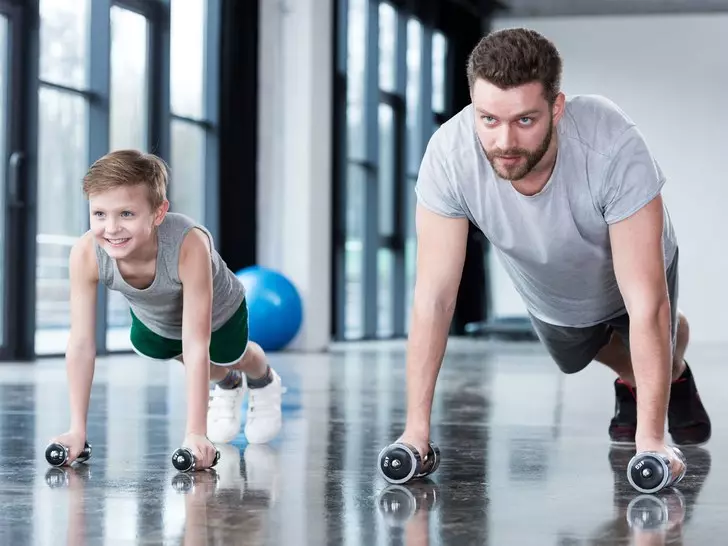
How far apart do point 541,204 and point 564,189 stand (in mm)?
47

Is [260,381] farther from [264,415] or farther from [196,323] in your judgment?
[196,323]

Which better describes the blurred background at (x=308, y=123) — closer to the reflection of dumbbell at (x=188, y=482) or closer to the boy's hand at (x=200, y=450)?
the boy's hand at (x=200, y=450)

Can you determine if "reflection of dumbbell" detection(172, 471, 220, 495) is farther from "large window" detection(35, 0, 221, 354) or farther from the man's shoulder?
"large window" detection(35, 0, 221, 354)

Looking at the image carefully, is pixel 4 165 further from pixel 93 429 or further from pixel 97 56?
pixel 93 429

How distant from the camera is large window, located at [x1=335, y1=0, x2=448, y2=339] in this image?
927 centimetres

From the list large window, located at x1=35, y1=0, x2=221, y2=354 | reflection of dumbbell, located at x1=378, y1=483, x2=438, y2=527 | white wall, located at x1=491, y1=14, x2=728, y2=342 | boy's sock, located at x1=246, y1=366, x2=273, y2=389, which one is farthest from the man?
white wall, located at x1=491, y1=14, x2=728, y2=342

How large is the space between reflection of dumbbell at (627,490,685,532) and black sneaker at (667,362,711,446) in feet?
2.22

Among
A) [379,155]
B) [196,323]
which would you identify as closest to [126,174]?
[196,323]

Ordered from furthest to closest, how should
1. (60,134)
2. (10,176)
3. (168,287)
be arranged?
(60,134)
(10,176)
(168,287)

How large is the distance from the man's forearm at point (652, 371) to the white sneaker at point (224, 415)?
994mm

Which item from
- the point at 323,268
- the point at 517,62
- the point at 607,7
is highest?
the point at 607,7

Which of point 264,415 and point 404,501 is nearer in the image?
point 404,501

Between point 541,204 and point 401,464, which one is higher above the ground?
point 541,204

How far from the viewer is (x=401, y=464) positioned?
187 cm
